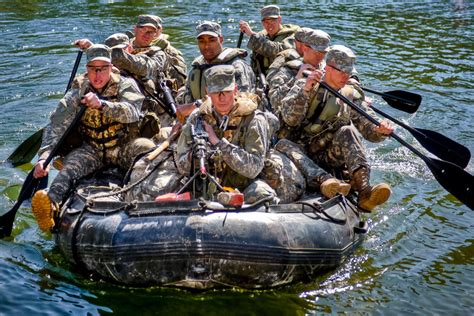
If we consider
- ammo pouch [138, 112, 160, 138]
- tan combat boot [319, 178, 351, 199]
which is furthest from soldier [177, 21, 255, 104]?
tan combat boot [319, 178, 351, 199]

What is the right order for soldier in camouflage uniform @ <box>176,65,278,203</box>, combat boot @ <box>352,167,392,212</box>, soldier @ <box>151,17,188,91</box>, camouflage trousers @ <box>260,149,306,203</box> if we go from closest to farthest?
soldier in camouflage uniform @ <box>176,65,278,203</box> < camouflage trousers @ <box>260,149,306,203</box> < combat boot @ <box>352,167,392,212</box> < soldier @ <box>151,17,188,91</box>

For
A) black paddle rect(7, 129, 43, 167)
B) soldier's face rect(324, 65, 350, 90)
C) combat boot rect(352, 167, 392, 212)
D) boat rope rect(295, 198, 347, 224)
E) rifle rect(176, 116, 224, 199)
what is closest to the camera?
rifle rect(176, 116, 224, 199)

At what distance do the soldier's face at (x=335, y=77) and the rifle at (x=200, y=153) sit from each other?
4.79ft

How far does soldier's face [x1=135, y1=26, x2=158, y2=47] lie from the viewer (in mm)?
9445

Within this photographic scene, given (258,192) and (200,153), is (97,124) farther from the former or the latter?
(258,192)

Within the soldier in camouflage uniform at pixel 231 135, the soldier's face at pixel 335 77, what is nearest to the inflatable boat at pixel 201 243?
the soldier in camouflage uniform at pixel 231 135

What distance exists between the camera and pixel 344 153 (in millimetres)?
7160

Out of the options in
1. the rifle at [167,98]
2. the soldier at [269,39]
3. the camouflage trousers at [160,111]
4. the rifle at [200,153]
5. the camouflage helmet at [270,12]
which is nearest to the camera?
the rifle at [200,153]

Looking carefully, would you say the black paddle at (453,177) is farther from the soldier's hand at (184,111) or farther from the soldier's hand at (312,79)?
the soldier's hand at (184,111)

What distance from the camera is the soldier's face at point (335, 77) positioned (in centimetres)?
700

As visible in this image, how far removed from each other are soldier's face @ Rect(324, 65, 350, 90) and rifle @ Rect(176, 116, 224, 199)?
1459mm

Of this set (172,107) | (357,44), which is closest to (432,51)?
(357,44)

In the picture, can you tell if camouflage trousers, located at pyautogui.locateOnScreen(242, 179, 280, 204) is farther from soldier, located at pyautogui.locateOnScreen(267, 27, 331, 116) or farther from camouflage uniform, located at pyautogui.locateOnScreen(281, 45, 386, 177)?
soldier, located at pyautogui.locateOnScreen(267, 27, 331, 116)

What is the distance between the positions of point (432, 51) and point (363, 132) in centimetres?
775
